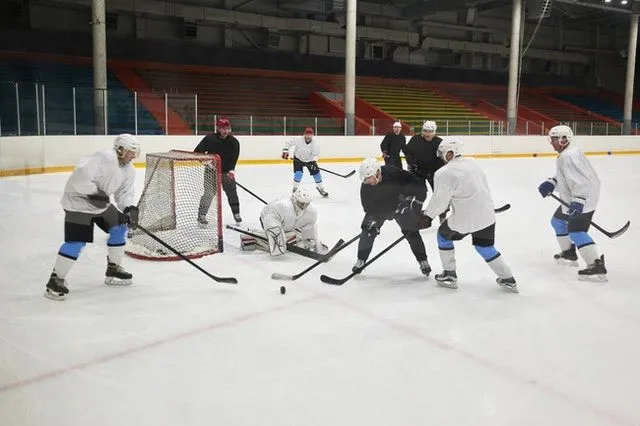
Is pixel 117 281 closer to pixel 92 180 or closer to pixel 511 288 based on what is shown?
pixel 92 180

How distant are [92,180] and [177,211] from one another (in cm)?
268

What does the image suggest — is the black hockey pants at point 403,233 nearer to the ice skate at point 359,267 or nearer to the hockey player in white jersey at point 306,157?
the ice skate at point 359,267

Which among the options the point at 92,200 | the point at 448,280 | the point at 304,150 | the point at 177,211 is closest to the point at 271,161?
the point at 304,150

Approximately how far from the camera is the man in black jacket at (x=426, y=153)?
20.3 feet

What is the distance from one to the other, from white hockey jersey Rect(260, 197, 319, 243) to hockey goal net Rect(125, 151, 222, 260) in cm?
43

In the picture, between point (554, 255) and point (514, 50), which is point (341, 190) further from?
point (514, 50)

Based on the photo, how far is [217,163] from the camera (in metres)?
5.18

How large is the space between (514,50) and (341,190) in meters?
11.8

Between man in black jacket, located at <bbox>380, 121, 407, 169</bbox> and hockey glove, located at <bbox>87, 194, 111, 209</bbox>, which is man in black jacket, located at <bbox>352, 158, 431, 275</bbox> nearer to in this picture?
hockey glove, located at <bbox>87, 194, 111, 209</bbox>

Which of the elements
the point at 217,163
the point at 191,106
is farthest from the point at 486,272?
the point at 191,106

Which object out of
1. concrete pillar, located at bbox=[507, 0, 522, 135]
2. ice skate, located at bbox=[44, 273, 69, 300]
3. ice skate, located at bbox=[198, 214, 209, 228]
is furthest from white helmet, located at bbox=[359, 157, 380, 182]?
concrete pillar, located at bbox=[507, 0, 522, 135]

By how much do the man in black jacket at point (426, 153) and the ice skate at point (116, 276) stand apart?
332cm

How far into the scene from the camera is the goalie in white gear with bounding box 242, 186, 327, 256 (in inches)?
185

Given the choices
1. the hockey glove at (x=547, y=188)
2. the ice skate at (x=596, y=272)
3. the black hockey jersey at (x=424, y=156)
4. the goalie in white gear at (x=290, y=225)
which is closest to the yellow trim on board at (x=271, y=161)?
the goalie in white gear at (x=290, y=225)
